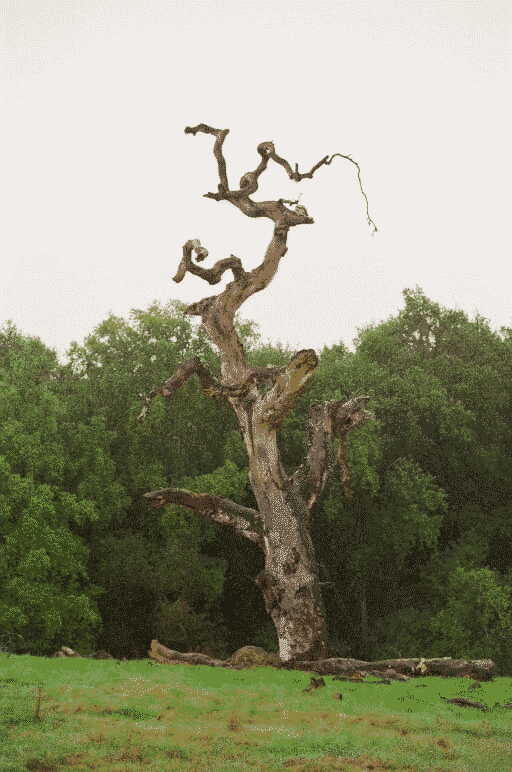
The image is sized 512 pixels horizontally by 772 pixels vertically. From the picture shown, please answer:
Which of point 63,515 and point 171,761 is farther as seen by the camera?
point 63,515

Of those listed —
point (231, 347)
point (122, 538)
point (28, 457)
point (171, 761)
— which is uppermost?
point (231, 347)

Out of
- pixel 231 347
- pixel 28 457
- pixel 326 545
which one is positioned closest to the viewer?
pixel 231 347

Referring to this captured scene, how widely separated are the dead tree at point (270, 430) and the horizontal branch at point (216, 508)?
0.02 metres

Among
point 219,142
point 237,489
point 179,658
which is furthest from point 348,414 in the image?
point 237,489

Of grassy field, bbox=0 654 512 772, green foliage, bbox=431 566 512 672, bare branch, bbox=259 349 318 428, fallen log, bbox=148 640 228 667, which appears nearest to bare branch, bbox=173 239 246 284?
bare branch, bbox=259 349 318 428

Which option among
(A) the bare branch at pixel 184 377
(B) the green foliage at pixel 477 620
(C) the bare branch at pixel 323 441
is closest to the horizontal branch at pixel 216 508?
(C) the bare branch at pixel 323 441

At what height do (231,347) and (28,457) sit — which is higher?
(231,347)

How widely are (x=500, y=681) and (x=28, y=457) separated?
15.1m

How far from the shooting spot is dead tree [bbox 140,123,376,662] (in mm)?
18719

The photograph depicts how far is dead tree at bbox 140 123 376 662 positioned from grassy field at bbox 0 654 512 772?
410 cm

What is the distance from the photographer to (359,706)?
40.0ft

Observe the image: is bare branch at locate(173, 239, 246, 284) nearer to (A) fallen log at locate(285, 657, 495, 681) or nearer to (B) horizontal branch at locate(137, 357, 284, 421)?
(B) horizontal branch at locate(137, 357, 284, 421)

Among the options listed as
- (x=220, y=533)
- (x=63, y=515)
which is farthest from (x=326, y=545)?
(x=63, y=515)

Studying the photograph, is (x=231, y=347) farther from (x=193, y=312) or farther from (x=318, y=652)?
(x=318, y=652)
